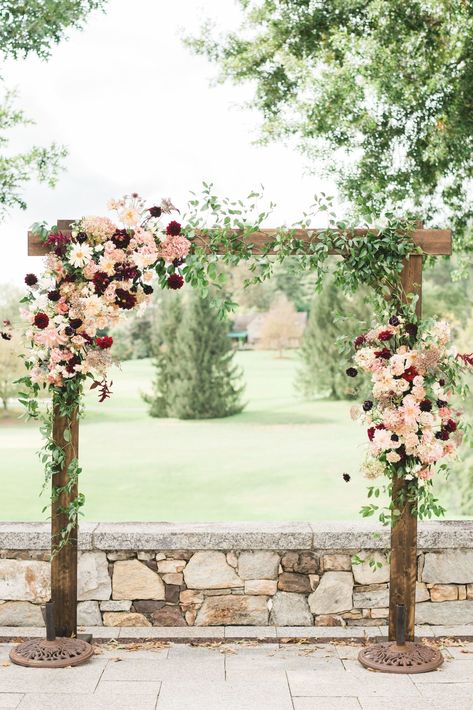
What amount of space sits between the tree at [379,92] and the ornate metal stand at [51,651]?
4810 millimetres

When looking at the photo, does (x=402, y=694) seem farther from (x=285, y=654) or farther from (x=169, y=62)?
(x=169, y=62)

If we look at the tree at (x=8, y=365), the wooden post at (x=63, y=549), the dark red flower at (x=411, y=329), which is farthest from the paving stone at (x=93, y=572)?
the tree at (x=8, y=365)

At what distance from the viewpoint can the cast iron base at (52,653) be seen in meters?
4.18

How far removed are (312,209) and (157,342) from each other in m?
17.7

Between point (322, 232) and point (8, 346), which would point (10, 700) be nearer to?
point (322, 232)

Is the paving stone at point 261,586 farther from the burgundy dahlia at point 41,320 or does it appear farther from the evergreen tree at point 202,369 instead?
the evergreen tree at point 202,369

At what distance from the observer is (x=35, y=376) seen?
439 cm

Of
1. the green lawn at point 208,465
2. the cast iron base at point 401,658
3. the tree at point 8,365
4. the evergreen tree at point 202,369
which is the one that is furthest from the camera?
the evergreen tree at point 202,369

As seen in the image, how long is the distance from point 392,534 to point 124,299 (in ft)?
6.22

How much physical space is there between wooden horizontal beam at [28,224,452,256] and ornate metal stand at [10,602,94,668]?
1.90 m

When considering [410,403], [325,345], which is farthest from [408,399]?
[325,345]

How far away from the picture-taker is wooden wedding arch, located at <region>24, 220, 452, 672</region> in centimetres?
445

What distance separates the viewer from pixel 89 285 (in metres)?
4.37

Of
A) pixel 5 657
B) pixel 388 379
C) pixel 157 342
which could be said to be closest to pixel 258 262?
pixel 388 379
